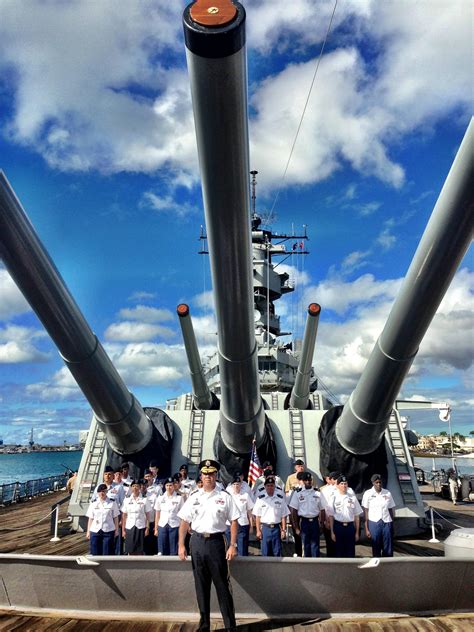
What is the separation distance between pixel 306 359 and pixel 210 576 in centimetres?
533

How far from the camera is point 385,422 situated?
209 inches

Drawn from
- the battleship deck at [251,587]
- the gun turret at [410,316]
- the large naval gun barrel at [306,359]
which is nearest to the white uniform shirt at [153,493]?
the battleship deck at [251,587]

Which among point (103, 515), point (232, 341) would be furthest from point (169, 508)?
point (232, 341)

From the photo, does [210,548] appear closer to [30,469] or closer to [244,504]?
[244,504]

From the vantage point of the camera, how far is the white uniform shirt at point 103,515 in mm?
4594

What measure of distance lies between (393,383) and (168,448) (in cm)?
338

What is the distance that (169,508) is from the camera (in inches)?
182

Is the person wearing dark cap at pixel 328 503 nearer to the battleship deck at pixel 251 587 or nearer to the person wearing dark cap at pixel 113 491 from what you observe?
the battleship deck at pixel 251 587

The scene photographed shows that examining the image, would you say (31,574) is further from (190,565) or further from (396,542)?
(396,542)

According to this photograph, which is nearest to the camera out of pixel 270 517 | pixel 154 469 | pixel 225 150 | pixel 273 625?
pixel 225 150

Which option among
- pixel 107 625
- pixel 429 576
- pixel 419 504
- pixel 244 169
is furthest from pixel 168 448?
pixel 244 169

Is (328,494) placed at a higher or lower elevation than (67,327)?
lower

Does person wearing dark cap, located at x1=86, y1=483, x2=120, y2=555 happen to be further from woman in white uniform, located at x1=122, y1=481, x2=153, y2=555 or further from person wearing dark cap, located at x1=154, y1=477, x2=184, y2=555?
person wearing dark cap, located at x1=154, y1=477, x2=184, y2=555

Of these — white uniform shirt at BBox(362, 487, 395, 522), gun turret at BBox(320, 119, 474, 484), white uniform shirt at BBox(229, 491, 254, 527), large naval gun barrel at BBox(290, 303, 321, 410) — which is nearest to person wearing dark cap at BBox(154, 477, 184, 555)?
white uniform shirt at BBox(229, 491, 254, 527)
